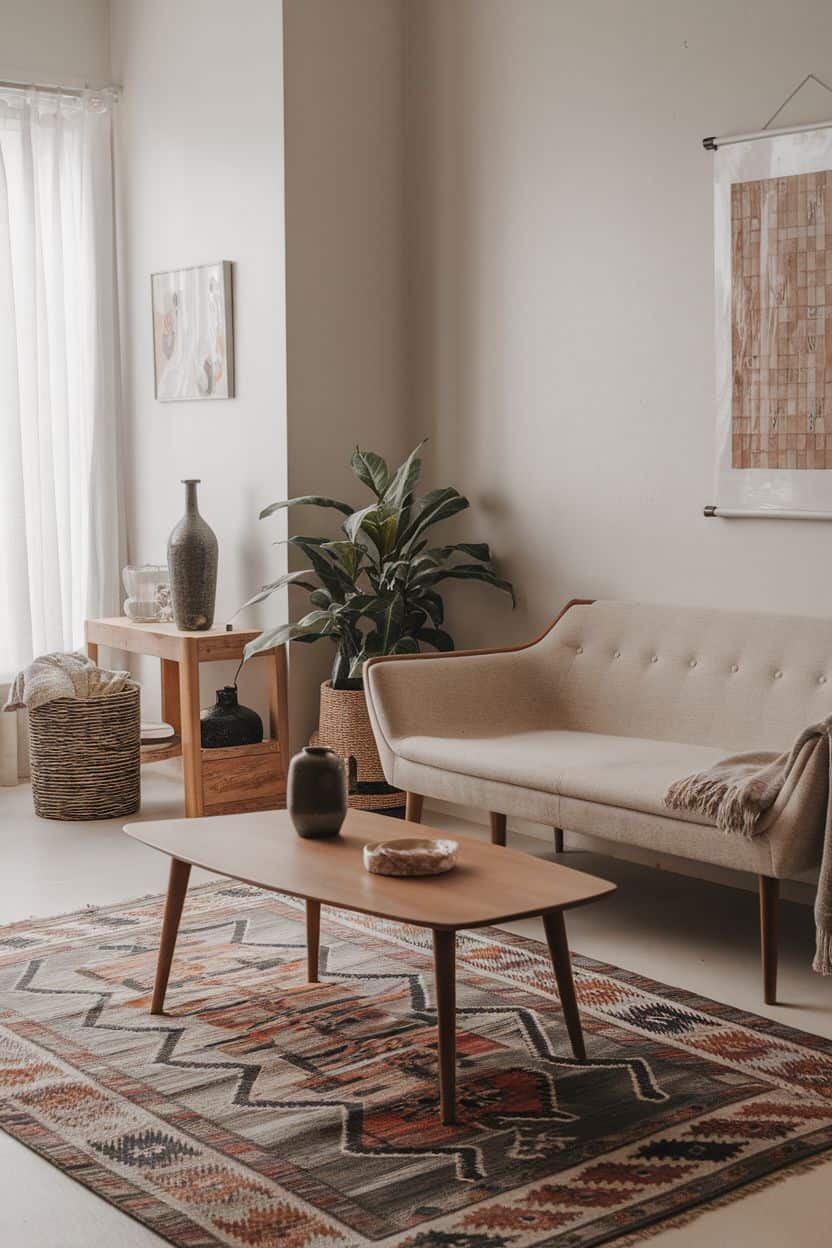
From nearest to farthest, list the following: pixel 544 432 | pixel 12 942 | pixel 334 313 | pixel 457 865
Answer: pixel 457 865 → pixel 12 942 → pixel 544 432 → pixel 334 313

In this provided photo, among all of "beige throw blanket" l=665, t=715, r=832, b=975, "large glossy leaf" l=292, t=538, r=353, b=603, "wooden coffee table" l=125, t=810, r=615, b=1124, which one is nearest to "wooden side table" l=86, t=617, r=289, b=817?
"large glossy leaf" l=292, t=538, r=353, b=603

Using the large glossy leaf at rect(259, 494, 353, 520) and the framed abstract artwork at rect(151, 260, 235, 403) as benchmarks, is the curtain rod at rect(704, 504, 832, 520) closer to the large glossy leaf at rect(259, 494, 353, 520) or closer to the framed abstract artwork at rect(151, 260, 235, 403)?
the large glossy leaf at rect(259, 494, 353, 520)

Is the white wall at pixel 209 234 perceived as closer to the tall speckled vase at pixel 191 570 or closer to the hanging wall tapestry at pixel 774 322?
the tall speckled vase at pixel 191 570

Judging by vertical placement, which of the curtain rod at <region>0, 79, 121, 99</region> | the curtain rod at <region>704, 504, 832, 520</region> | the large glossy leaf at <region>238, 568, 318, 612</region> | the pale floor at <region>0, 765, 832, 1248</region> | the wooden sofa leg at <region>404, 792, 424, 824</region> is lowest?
the pale floor at <region>0, 765, 832, 1248</region>

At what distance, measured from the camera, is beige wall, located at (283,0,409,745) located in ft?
16.1

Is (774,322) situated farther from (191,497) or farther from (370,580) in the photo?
(191,497)

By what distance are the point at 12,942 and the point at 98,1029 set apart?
2.24 ft

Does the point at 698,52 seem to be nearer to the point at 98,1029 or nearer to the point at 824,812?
the point at 824,812

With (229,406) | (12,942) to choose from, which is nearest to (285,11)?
(229,406)

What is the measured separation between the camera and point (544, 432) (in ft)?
15.3

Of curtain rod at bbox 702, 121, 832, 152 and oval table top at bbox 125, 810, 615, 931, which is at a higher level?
curtain rod at bbox 702, 121, 832, 152

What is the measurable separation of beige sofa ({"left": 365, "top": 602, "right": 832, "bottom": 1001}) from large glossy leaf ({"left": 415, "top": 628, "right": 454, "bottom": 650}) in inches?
22.6

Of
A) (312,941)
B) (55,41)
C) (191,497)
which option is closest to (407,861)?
(312,941)

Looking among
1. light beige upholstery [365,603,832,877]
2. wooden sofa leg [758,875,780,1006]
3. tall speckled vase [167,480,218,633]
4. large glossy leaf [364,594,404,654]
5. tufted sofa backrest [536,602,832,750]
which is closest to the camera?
wooden sofa leg [758,875,780,1006]
